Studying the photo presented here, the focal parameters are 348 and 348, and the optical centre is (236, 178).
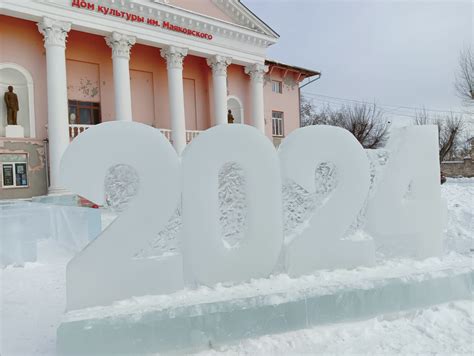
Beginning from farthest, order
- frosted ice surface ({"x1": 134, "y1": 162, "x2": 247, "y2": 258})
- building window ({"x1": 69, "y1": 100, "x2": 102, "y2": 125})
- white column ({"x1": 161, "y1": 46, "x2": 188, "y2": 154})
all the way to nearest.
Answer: white column ({"x1": 161, "y1": 46, "x2": 188, "y2": 154}), building window ({"x1": 69, "y1": 100, "x2": 102, "y2": 125}), frosted ice surface ({"x1": 134, "y1": 162, "x2": 247, "y2": 258})

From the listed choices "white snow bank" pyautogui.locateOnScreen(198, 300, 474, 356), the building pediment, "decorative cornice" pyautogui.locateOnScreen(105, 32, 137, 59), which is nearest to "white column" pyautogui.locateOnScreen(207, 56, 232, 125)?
the building pediment

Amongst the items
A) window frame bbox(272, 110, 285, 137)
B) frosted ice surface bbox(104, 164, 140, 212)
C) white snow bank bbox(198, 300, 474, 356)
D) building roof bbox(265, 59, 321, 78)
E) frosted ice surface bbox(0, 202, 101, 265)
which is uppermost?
building roof bbox(265, 59, 321, 78)

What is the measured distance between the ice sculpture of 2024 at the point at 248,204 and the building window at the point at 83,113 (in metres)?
12.3

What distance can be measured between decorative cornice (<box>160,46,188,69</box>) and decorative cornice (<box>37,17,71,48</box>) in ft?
13.3

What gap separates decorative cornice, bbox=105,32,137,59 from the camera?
12734mm

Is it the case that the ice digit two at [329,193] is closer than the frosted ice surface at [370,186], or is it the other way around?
the ice digit two at [329,193]

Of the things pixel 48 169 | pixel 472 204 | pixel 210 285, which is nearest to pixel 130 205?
pixel 210 285

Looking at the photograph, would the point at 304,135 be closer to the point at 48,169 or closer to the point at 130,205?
the point at 130,205

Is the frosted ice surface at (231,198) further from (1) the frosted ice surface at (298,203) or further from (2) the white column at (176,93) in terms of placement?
(2) the white column at (176,93)

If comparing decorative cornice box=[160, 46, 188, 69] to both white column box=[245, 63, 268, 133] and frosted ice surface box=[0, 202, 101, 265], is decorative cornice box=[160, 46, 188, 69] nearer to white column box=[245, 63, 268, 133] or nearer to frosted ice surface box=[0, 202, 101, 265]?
white column box=[245, 63, 268, 133]

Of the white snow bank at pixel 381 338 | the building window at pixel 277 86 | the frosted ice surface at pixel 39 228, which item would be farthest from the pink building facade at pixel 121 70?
the white snow bank at pixel 381 338

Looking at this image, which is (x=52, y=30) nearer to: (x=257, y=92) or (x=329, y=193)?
(x=257, y=92)

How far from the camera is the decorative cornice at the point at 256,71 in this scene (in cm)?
1756

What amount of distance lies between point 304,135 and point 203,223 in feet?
4.09
